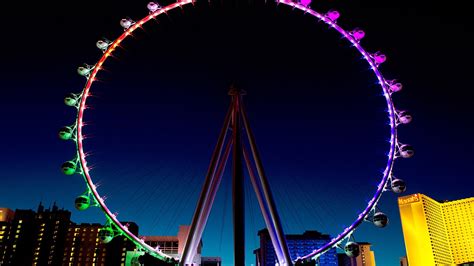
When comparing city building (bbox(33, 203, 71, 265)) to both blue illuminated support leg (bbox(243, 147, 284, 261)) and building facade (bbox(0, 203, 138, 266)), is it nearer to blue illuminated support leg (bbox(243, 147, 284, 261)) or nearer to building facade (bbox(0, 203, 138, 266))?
building facade (bbox(0, 203, 138, 266))

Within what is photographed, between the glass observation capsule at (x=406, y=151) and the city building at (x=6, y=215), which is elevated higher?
the city building at (x=6, y=215)

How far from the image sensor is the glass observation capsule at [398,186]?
18656 millimetres

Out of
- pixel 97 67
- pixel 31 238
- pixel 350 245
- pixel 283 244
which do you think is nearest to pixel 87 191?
pixel 97 67

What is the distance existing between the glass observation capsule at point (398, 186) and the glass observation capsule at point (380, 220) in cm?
118

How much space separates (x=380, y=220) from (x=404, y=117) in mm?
4751

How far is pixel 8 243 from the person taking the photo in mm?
86125

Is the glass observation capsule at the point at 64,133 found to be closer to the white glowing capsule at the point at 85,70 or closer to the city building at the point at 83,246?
the white glowing capsule at the point at 85,70

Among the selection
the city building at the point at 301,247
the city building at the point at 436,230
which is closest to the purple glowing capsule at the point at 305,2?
the city building at the point at 301,247

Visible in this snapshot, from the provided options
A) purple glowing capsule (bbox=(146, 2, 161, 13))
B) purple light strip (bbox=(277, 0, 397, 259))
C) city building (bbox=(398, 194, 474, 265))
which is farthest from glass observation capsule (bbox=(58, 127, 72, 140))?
city building (bbox=(398, 194, 474, 265))

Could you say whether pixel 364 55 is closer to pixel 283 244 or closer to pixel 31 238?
pixel 283 244

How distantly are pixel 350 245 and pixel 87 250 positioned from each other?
85101 mm

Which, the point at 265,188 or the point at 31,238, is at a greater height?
the point at 31,238

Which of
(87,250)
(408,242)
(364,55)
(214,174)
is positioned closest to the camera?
(214,174)

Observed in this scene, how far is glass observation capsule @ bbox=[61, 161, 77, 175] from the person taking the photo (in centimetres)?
1795
